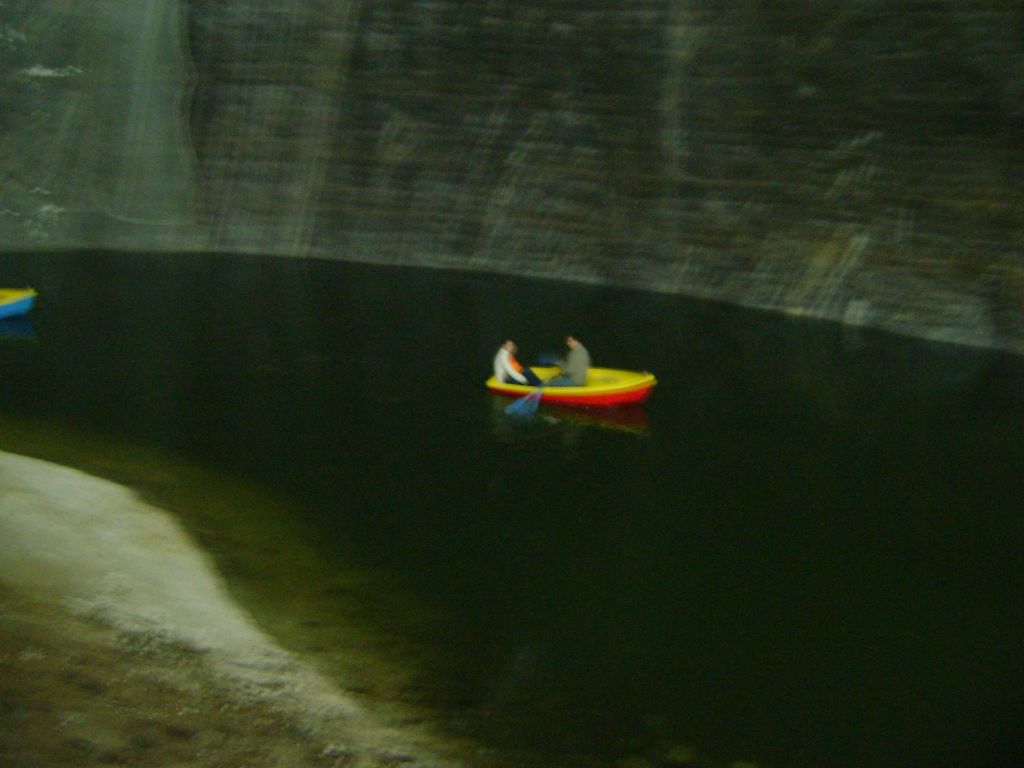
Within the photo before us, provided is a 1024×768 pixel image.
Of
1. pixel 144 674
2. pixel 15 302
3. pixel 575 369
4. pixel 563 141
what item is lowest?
pixel 15 302

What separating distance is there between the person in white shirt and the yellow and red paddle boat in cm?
7

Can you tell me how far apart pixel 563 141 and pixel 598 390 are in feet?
35.0

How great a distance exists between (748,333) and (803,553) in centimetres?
1004

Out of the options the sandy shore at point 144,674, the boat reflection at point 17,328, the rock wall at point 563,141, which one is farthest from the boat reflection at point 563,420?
the boat reflection at point 17,328

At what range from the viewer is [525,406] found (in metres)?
18.4

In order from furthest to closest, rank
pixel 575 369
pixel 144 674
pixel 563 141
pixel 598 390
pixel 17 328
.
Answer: pixel 563 141
pixel 17 328
pixel 575 369
pixel 598 390
pixel 144 674

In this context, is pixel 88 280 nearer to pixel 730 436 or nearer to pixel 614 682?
pixel 730 436

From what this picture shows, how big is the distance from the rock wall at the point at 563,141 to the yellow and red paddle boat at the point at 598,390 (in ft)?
22.8

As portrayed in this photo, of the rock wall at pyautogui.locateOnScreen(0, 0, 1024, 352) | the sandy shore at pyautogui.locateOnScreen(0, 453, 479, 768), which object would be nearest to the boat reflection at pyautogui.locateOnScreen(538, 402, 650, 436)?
the sandy shore at pyautogui.locateOnScreen(0, 453, 479, 768)

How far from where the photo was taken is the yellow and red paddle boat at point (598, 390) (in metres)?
18.5

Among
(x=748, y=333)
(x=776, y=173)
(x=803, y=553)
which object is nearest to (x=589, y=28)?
(x=776, y=173)

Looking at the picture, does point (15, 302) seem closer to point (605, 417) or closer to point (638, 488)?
point (605, 417)

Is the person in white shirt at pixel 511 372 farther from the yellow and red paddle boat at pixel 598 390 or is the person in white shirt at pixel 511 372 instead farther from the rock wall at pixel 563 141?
the rock wall at pixel 563 141

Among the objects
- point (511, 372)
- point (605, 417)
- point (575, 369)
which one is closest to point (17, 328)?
point (511, 372)
